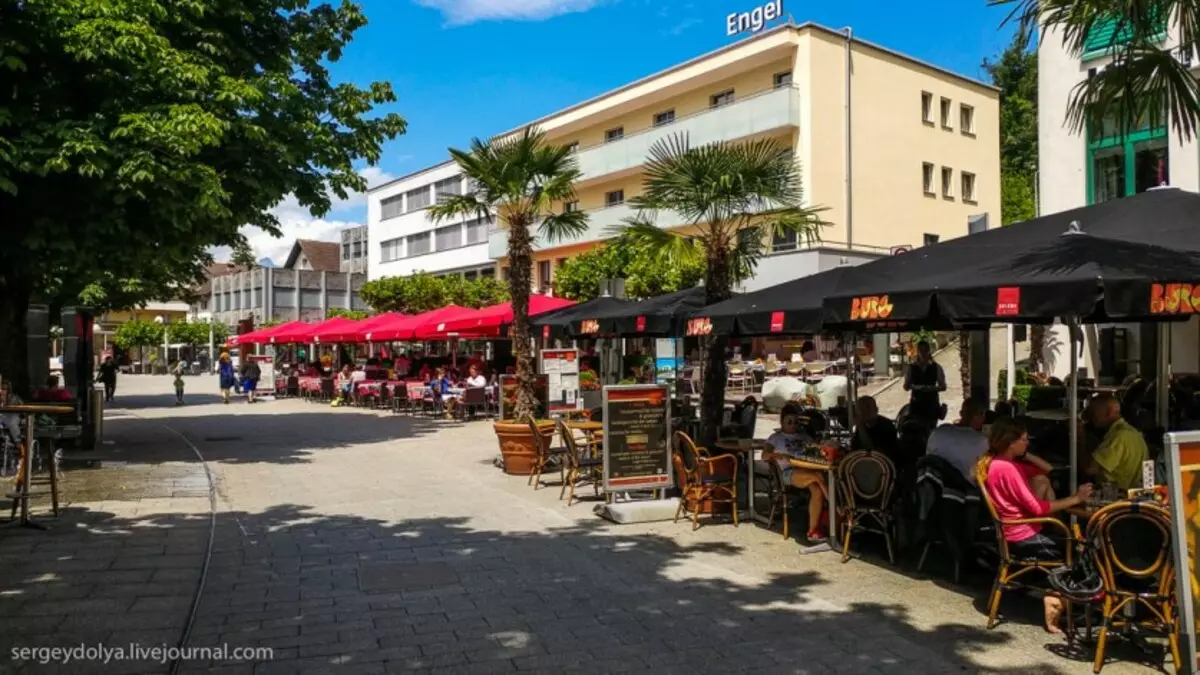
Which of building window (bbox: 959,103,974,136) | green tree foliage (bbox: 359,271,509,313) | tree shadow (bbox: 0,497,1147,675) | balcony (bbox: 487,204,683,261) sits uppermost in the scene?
building window (bbox: 959,103,974,136)

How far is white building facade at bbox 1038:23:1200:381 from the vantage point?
1556 cm

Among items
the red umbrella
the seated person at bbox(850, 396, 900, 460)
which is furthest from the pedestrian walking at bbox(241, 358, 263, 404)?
the seated person at bbox(850, 396, 900, 460)

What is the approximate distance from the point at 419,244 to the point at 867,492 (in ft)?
165

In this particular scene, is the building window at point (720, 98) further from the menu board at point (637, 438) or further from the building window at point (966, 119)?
the menu board at point (637, 438)

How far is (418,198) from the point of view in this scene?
181 ft

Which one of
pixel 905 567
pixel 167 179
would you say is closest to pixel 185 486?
pixel 167 179

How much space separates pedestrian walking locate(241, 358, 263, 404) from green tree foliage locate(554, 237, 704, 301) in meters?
10.5

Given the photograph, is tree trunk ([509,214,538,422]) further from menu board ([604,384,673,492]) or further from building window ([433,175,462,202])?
building window ([433,175,462,202])

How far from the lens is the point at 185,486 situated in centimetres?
1096

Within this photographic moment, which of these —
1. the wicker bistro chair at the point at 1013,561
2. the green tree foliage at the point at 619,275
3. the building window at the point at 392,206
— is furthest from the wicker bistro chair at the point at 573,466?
the building window at the point at 392,206

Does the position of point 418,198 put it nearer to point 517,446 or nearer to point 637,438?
point 517,446

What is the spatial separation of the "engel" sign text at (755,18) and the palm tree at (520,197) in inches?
848

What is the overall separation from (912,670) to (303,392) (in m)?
28.0

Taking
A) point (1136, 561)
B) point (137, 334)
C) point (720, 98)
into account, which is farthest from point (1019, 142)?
point (137, 334)
